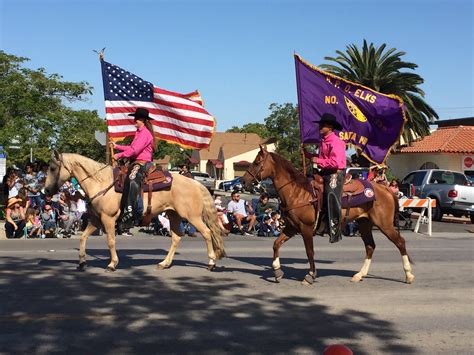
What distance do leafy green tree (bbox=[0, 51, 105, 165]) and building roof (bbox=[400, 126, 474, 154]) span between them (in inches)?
1074

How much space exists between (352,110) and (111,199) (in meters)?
5.31

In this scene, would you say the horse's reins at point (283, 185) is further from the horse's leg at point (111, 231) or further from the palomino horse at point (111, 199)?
the horse's leg at point (111, 231)

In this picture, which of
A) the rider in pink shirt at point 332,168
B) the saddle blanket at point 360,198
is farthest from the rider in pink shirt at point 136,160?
the saddle blanket at point 360,198

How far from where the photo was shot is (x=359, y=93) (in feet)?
40.0

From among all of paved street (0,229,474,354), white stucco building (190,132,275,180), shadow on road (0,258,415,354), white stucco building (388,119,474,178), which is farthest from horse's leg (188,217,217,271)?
white stucco building (190,132,275,180)

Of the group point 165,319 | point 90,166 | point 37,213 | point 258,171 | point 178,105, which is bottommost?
point 165,319

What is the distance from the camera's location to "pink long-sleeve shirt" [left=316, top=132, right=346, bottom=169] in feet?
31.4

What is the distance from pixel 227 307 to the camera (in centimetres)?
761

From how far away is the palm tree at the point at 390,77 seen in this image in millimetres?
42188

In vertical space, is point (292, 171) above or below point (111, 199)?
above

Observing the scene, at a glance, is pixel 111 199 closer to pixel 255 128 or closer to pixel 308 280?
pixel 308 280

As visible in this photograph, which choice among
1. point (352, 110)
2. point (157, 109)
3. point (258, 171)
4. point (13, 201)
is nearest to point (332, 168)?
point (258, 171)

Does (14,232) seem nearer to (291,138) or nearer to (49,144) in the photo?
(49,144)

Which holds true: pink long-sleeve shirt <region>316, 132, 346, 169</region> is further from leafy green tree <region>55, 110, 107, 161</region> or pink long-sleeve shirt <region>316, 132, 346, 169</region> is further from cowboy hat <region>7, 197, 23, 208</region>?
leafy green tree <region>55, 110, 107, 161</region>
